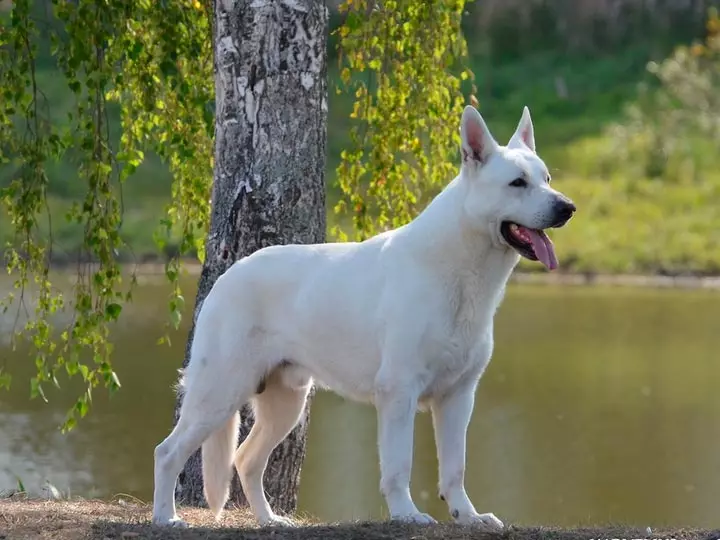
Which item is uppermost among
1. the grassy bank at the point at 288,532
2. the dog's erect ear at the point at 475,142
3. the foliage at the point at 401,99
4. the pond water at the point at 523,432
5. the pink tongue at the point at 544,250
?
the foliage at the point at 401,99

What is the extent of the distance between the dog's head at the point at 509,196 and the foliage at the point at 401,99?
2.64 meters

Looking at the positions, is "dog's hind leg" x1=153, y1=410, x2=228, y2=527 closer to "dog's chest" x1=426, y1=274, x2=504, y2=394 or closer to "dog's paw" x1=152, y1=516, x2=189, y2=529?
"dog's paw" x1=152, y1=516, x2=189, y2=529

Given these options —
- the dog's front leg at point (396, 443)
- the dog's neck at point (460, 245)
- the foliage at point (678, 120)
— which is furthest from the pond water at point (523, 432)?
the foliage at point (678, 120)

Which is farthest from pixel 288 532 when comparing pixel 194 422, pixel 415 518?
pixel 194 422

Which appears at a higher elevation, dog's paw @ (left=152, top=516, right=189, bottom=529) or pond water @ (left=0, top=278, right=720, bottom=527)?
dog's paw @ (left=152, top=516, right=189, bottom=529)

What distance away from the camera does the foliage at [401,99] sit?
7645 mm

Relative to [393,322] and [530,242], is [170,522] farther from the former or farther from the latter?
[530,242]

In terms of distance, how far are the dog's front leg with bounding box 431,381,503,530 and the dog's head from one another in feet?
2.01

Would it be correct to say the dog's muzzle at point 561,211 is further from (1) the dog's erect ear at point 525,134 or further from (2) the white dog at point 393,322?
(1) the dog's erect ear at point 525,134

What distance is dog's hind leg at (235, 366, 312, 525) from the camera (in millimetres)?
5527

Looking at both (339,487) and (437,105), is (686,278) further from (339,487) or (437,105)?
(437,105)

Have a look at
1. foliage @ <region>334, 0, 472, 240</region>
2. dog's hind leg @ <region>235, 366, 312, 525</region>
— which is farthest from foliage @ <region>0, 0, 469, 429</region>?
dog's hind leg @ <region>235, 366, 312, 525</region>

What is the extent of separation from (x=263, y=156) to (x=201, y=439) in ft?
4.97

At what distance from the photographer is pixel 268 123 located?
6.21 metres
